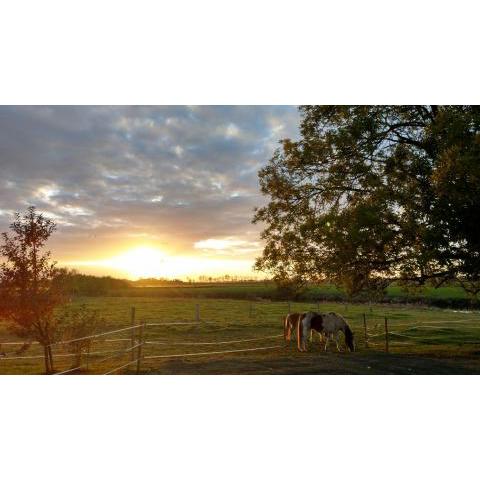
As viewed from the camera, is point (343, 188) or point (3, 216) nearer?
point (3, 216)

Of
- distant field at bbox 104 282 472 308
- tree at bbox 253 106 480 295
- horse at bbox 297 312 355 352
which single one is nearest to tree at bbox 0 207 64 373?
tree at bbox 253 106 480 295

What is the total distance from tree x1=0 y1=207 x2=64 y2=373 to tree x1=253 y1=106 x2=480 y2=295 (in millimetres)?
5554

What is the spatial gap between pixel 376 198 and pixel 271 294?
27.2m

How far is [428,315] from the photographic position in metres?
28.9

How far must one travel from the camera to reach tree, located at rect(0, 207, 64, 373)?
1162cm

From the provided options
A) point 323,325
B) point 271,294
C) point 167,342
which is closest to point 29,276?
point 167,342

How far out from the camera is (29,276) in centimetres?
1173

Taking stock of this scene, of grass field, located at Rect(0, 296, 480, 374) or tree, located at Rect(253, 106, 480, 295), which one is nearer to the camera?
tree, located at Rect(253, 106, 480, 295)

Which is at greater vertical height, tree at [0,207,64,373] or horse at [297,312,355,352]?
tree at [0,207,64,373]

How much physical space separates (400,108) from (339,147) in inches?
91.9

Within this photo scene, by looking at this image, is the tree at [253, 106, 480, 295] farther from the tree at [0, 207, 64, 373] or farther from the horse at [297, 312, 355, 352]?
the tree at [0, 207, 64, 373]

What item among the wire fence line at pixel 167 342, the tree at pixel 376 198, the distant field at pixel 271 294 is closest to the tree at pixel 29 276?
the wire fence line at pixel 167 342
